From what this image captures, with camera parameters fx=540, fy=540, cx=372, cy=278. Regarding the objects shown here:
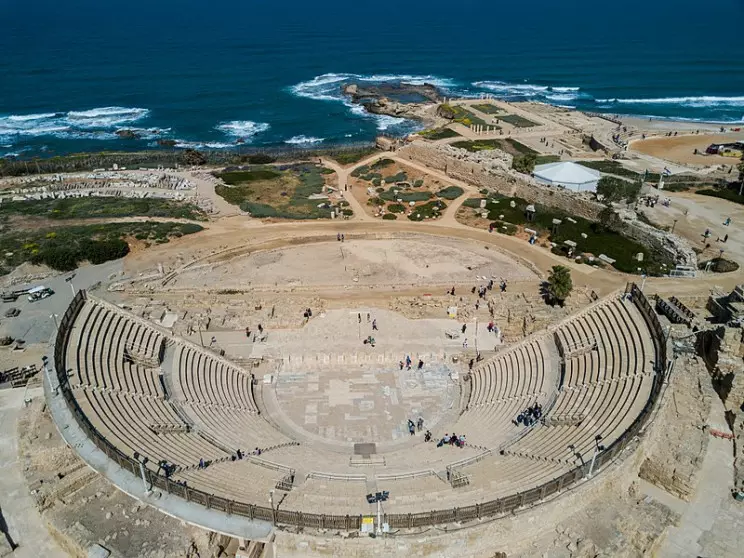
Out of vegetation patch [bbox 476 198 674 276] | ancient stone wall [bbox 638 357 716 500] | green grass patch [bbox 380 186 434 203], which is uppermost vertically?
ancient stone wall [bbox 638 357 716 500]

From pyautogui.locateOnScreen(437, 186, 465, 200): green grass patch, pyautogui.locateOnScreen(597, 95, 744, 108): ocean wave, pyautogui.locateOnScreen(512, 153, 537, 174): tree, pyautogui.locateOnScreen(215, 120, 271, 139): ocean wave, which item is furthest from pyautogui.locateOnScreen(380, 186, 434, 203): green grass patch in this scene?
pyautogui.locateOnScreen(597, 95, 744, 108): ocean wave

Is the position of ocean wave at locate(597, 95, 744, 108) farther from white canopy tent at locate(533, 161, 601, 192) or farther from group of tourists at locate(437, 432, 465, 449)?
group of tourists at locate(437, 432, 465, 449)

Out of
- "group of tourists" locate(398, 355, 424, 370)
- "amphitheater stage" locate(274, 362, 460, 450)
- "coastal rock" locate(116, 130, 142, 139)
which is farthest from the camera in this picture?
"coastal rock" locate(116, 130, 142, 139)

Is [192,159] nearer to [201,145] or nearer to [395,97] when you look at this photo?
[201,145]

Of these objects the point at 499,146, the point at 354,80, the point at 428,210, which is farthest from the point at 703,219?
the point at 354,80

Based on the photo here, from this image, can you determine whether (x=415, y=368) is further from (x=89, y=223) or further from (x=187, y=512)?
(x=89, y=223)

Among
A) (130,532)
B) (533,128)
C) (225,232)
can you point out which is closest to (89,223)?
(225,232)
